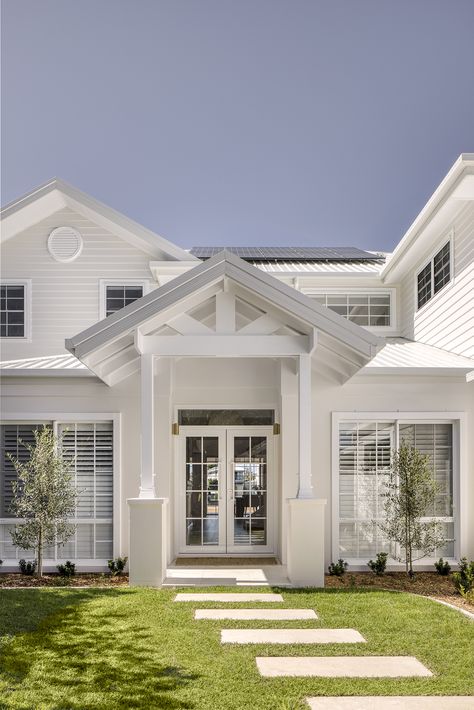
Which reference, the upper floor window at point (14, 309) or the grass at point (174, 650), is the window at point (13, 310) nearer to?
the upper floor window at point (14, 309)

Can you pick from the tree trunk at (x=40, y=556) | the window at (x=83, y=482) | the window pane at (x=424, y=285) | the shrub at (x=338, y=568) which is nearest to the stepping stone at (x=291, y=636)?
the shrub at (x=338, y=568)

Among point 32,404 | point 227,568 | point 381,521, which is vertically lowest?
point 227,568

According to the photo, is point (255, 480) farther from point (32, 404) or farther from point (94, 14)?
point (94, 14)

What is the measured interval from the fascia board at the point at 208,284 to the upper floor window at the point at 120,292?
5.92 meters

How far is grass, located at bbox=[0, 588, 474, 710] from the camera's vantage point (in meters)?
4.82

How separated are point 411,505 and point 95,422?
5.34 m

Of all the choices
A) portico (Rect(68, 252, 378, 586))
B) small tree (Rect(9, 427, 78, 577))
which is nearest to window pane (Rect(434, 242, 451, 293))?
portico (Rect(68, 252, 378, 586))

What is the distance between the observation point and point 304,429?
29.5 feet

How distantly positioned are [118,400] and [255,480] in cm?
294

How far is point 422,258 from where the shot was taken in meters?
13.3

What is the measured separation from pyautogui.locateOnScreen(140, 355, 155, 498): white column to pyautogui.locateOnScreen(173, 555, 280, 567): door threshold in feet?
7.88

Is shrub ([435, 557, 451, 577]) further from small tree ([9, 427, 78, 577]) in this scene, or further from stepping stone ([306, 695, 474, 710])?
small tree ([9, 427, 78, 577])

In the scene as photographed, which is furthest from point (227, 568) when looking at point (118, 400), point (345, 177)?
point (345, 177)

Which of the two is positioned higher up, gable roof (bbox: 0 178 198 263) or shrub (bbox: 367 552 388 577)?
gable roof (bbox: 0 178 198 263)
